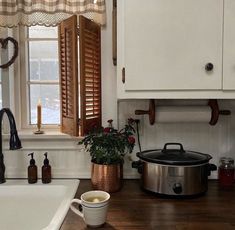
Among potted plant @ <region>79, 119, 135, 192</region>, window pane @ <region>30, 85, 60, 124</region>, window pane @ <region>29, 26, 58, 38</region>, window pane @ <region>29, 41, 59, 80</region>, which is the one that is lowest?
potted plant @ <region>79, 119, 135, 192</region>

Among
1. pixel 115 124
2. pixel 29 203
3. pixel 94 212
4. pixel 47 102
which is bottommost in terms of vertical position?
pixel 29 203

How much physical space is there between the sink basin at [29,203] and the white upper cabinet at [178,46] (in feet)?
2.20

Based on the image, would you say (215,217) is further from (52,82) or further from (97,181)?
(52,82)

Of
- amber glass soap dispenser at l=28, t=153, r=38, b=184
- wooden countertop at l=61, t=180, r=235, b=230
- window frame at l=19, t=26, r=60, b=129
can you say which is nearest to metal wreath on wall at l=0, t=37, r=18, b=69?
window frame at l=19, t=26, r=60, b=129

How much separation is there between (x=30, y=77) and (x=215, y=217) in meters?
1.26

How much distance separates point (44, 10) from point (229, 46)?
3.08 ft

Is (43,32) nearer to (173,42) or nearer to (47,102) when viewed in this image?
(47,102)

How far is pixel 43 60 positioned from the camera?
5.98ft

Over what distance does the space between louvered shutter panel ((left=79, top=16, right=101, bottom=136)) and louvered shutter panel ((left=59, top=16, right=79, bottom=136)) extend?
30mm

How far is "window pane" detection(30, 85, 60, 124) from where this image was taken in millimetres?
1843

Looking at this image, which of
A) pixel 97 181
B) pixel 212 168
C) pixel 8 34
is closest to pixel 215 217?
pixel 212 168

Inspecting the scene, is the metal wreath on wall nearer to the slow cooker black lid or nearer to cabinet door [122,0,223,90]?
cabinet door [122,0,223,90]

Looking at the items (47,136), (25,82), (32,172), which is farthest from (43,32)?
(32,172)

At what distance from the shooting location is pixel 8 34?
1.71m
